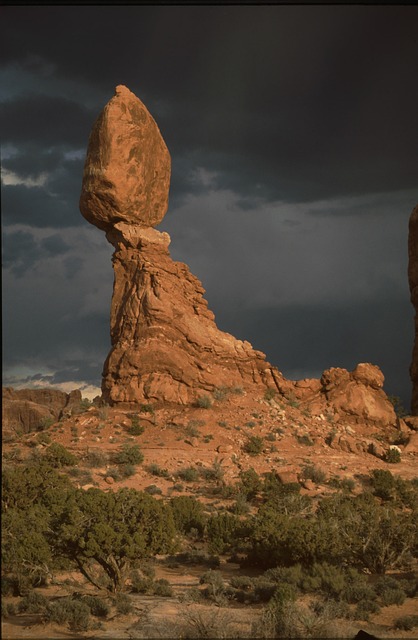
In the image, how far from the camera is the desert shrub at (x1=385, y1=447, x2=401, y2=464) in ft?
108

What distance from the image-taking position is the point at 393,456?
33062 mm

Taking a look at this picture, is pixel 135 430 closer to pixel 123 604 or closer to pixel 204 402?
pixel 204 402

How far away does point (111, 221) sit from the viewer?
38.9m

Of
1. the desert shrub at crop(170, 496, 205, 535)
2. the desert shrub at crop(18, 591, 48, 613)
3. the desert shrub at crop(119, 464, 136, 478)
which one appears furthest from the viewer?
the desert shrub at crop(119, 464, 136, 478)

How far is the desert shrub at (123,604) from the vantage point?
44.4 ft

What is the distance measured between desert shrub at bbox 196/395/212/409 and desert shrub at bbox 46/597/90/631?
22144mm

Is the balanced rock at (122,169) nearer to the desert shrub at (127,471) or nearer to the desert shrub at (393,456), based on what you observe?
the desert shrub at (127,471)

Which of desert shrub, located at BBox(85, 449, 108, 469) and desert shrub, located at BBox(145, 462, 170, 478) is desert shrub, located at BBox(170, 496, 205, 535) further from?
desert shrub, located at BBox(85, 449, 108, 469)

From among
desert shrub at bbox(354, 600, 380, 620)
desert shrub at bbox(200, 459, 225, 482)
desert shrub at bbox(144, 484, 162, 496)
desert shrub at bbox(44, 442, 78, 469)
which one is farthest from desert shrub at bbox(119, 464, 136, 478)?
desert shrub at bbox(354, 600, 380, 620)

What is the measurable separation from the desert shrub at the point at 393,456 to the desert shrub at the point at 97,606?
22080mm

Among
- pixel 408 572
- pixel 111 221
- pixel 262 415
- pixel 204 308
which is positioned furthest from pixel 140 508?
pixel 111 221

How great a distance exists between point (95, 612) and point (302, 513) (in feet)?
35.1

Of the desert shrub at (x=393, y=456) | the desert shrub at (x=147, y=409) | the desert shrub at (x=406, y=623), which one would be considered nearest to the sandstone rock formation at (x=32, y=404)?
the desert shrub at (x=147, y=409)

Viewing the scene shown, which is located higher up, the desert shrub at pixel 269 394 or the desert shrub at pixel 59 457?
the desert shrub at pixel 269 394
